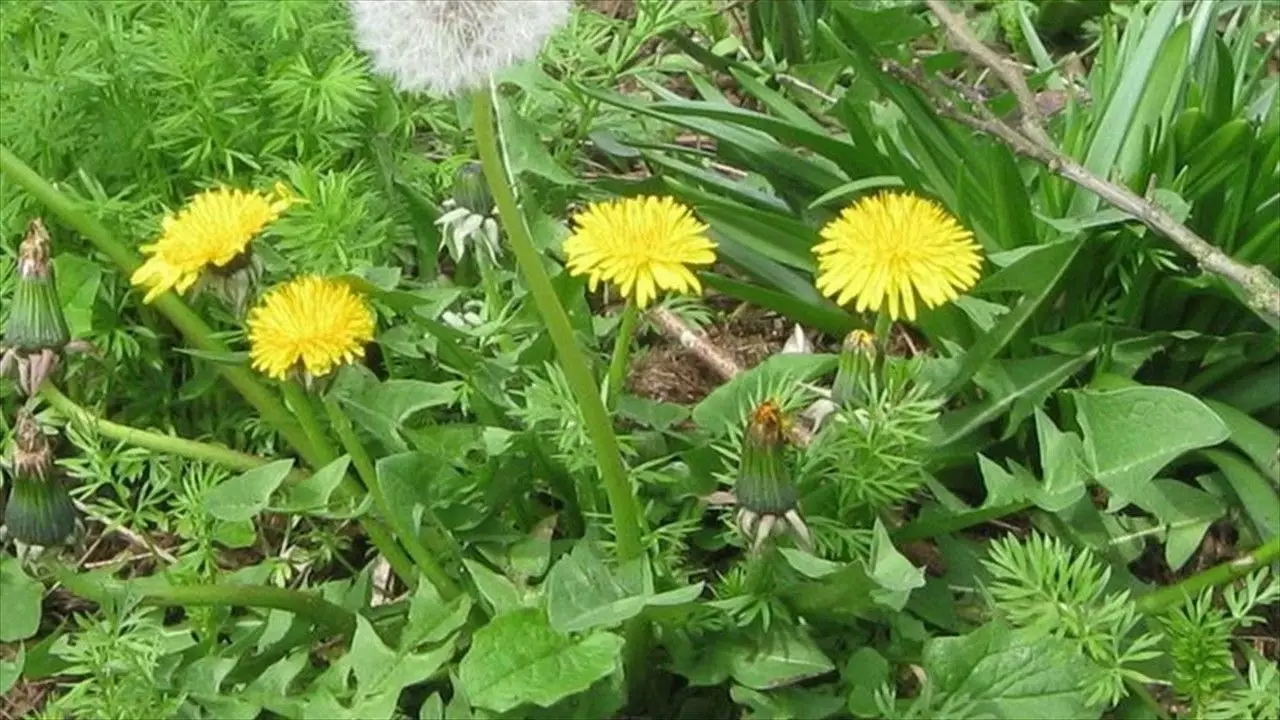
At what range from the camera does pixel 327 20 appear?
2057mm

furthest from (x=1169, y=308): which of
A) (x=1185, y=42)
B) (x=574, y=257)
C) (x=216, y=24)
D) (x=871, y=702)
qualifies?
(x=216, y=24)

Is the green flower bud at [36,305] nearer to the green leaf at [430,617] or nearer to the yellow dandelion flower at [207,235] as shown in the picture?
the yellow dandelion flower at [207,235]

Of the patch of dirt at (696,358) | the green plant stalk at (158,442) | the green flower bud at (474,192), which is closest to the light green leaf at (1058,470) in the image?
the patch of dirt at (696,358)

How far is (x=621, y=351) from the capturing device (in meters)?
1.57

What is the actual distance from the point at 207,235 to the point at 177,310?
298 millimetres

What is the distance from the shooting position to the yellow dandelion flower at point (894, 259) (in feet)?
4.80

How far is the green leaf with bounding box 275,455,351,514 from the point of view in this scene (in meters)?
1.66

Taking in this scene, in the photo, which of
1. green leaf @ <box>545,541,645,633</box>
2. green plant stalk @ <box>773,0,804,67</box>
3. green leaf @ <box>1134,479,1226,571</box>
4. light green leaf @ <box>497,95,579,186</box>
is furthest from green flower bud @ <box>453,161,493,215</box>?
green plant stalk @ <box>773,0,804,67</box>

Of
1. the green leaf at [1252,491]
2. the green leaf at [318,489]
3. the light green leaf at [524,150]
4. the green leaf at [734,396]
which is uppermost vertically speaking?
the light green leaf at [524,150]

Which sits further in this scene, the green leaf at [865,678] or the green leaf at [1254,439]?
the green leaf at [1254,439]

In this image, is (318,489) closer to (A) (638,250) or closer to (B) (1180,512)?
(A) (638,250)

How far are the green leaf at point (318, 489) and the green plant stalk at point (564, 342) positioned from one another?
1.08 ft

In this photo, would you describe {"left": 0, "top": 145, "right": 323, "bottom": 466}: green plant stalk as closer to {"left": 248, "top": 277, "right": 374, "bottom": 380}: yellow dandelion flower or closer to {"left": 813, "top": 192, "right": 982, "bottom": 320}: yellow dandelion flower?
{"left": 248, "top": 277, "right": 374, "bottom": 380}: yellow dandelion flower

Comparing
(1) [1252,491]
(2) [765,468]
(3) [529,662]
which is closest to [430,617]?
(3) [529,662]
